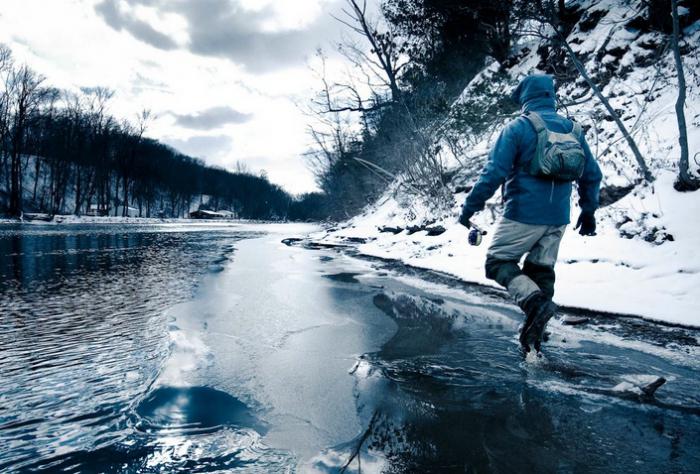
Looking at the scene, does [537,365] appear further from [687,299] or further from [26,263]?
[26,263]

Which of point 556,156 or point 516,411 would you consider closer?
point 516,411

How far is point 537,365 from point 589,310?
195 cm

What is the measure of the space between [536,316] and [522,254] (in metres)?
0.48

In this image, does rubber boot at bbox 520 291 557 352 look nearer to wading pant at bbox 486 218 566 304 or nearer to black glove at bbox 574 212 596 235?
wading pant at bbox 486 218 566 304

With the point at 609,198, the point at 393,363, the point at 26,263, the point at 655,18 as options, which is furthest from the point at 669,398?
the point at 655,18

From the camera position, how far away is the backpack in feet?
8.22

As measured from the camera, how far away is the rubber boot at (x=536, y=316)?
8.12 feet

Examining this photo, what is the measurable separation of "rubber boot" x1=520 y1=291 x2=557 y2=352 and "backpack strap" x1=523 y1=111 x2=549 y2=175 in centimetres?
92

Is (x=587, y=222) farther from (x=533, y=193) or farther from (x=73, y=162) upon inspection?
(x=73, y=162)

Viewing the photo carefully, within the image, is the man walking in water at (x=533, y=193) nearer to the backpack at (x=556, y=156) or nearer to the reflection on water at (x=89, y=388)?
the backpack at (x=556, y=156)

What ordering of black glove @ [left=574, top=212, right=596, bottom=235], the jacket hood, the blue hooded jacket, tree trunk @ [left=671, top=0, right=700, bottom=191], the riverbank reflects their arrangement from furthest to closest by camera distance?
tree trunk @ [left=671, top=0, right=700, bottom=191]
the riverbank
black glove @ [left=574, top=212, right=596, bottom=235]
the jacket hood
the blue hooded jacket

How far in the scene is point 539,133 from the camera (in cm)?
257

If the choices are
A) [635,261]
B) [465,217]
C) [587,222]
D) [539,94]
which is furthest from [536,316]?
[635,261]

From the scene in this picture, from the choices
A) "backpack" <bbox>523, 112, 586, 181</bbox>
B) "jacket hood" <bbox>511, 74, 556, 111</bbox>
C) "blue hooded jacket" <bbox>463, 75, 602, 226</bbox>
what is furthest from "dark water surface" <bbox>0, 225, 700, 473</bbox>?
"jacket hood" <bbox>511, 74, 556, 111</bbox>
